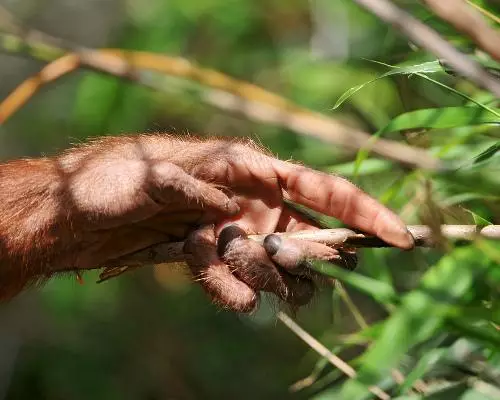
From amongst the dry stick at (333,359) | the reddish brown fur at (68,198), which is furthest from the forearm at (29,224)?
the dry stick at (333,359)

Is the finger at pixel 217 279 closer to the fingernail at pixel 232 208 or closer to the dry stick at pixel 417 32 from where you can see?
the fingernail at pixel 232 208

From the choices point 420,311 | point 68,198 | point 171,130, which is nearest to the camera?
point 420,311

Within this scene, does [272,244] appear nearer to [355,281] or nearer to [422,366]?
[355,281]

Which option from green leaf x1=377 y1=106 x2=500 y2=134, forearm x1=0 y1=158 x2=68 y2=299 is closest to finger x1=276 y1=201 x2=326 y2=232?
green leaf x1=377 y1=106 x2=500 y2=134

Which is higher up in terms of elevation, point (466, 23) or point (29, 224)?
point (466, 23)

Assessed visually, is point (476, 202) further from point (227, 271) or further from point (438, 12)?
point (438, 12)

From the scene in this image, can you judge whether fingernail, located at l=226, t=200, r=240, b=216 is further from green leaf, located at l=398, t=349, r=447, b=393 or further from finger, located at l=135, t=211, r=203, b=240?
green leaf, located at l=398, t=349, r=447, b=393

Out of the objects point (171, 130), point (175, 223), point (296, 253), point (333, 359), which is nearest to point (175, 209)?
point (175, 223)

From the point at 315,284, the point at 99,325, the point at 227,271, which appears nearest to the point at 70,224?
the point at 227,271
